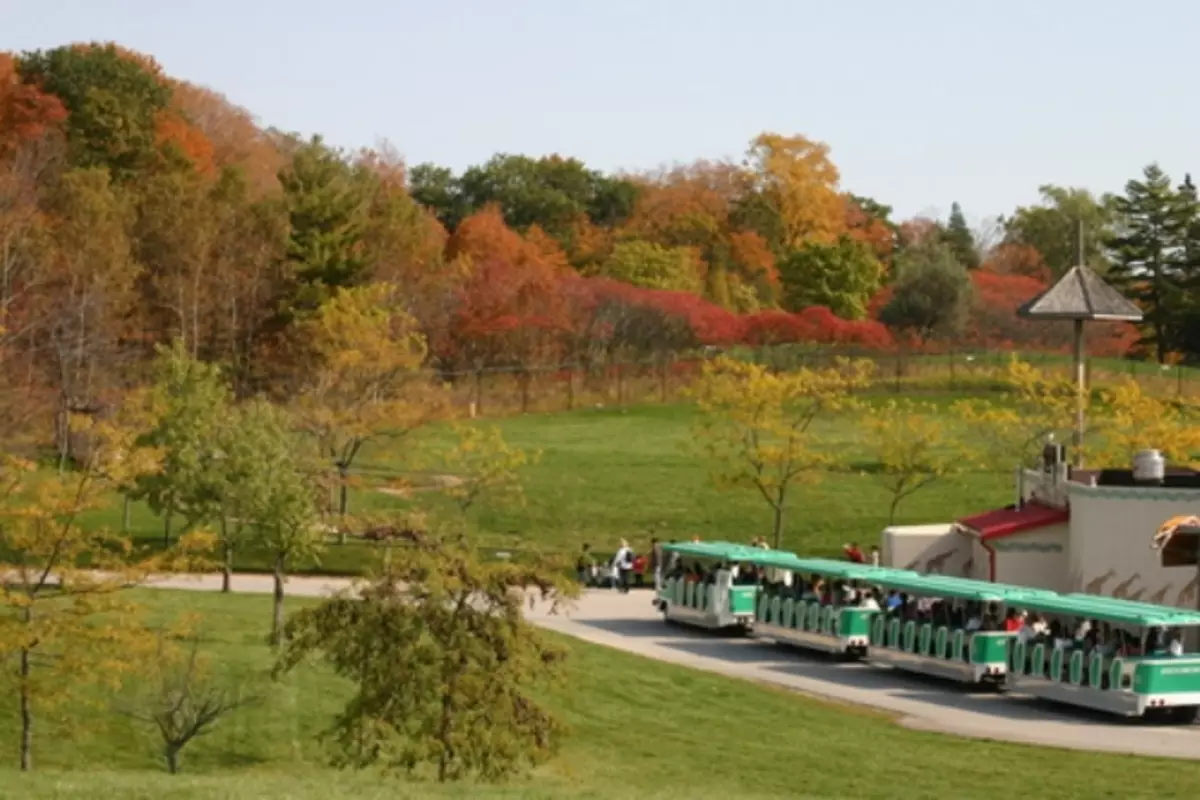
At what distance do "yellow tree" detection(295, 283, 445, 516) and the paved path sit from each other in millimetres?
5845

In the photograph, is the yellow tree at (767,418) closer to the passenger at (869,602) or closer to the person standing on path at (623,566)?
the person standing on path at (623,566)

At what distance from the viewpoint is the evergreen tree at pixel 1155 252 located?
342ft

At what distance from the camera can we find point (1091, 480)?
4534 cm

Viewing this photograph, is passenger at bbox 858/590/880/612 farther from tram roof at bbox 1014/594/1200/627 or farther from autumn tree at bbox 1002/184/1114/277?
autumn tree at bbox 1002/184/1114/277

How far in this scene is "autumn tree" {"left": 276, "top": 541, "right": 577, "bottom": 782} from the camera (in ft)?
78.8

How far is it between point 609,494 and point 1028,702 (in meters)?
30.3

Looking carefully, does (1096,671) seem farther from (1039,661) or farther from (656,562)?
(656,562)

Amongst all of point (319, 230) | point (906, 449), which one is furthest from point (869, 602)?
point (319, 230)

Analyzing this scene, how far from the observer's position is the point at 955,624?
1502 inches

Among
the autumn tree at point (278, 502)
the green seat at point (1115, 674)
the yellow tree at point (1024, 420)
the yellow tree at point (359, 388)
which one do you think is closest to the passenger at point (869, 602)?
the green seat at point (1115, 674)

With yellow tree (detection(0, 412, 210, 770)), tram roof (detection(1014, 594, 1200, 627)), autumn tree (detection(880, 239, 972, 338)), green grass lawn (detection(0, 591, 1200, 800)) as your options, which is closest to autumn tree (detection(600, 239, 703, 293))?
autumn tree (detection(880, 239, 972, 338))

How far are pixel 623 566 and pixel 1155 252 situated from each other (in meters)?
59.5

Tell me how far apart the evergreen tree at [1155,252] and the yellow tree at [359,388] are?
163 feet

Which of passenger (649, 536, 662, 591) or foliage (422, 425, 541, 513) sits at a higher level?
foliage (422, 425, 541, 513)
